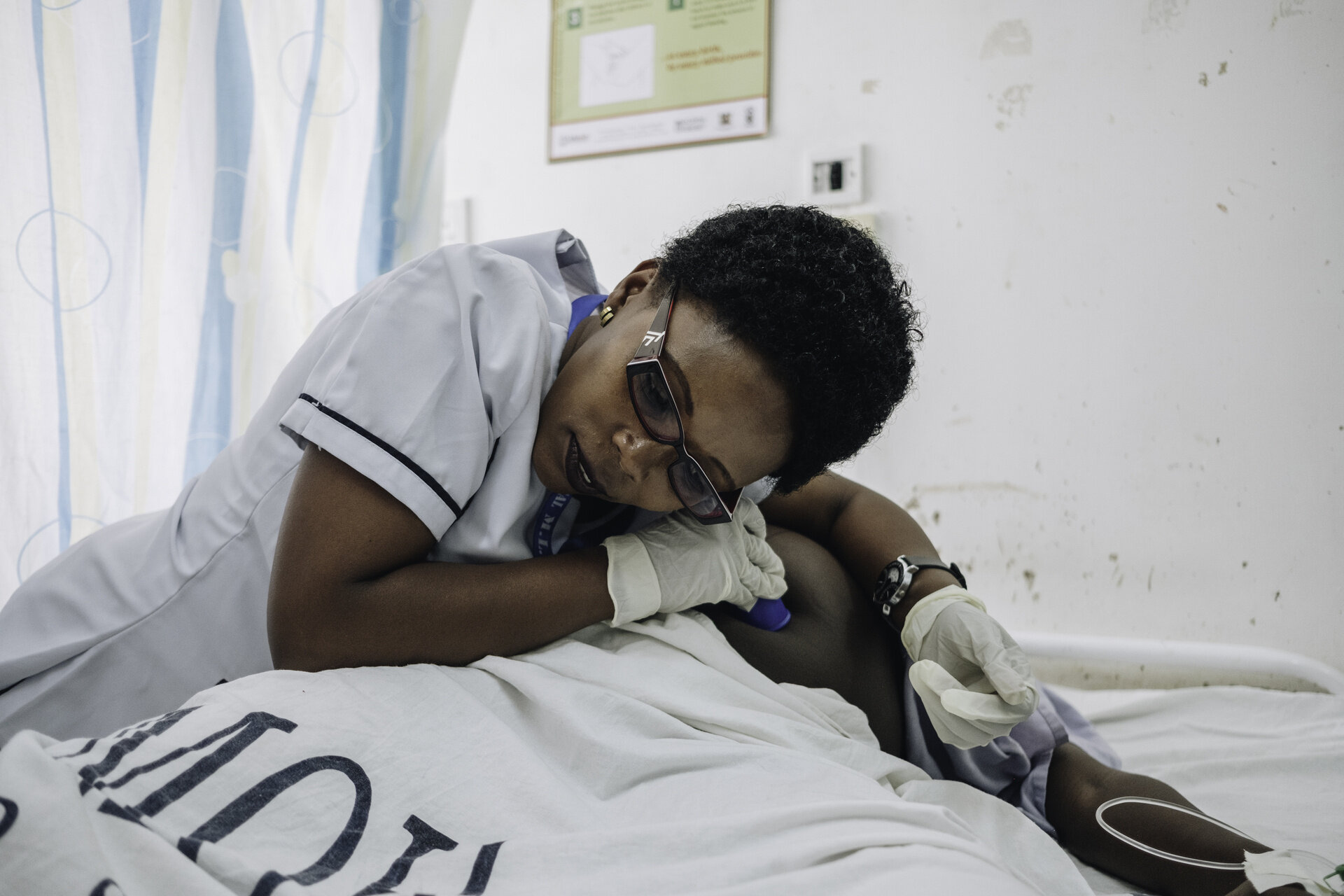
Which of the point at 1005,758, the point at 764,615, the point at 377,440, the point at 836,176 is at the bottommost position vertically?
the point at 1005,758

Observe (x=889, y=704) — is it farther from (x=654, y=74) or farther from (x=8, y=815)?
(x=654, y=74)

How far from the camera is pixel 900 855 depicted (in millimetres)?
465

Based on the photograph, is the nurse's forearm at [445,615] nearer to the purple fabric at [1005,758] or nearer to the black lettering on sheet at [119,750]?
the black lettering on sheet at [119,750]

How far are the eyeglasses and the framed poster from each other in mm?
1161

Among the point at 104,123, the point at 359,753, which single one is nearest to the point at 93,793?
the point at 359,753

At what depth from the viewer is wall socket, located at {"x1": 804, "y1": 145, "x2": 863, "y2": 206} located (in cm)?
163

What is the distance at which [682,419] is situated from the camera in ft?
2.33

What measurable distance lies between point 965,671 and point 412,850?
24.3 inches

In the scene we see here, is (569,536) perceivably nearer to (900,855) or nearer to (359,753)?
(359,753)

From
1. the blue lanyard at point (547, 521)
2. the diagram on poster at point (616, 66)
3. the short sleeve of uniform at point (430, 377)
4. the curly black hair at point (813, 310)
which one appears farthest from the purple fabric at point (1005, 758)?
the diagram on poster at point (616, 66)

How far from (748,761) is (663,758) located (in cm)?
7

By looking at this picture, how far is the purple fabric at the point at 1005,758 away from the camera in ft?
2.81

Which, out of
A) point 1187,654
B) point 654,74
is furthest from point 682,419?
point 654,74

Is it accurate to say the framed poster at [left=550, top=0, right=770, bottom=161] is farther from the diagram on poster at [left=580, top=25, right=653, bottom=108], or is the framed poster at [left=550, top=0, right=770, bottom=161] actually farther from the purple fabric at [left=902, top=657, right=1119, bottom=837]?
the purple fabric at [left=902, top=657, right=1119, bottom=837]
